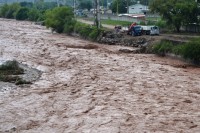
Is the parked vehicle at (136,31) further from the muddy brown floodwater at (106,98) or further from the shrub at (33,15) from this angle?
the shrub at (33,15)

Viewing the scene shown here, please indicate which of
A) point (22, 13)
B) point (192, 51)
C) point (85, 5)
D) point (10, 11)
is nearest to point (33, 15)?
point (22, 13)

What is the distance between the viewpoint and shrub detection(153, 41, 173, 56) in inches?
1308

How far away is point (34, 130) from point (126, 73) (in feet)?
38.5

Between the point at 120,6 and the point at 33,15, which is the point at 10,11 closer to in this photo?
the point at 33,15

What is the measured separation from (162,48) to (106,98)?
1587 cm

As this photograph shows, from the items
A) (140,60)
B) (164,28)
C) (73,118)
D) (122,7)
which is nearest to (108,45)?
(164,28)

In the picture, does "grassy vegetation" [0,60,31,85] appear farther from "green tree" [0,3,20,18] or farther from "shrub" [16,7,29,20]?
"green tree" [0,3,20,18]

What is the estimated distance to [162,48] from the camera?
33.8 metres

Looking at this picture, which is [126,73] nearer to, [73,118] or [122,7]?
[73,118]

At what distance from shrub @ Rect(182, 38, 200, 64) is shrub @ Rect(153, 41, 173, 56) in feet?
10.9

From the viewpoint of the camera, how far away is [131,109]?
56.1 ft

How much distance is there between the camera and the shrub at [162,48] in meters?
33.2

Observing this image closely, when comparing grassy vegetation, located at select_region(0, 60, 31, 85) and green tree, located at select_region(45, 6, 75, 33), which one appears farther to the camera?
green tree, located at select_region(45, 6, 75, 33)

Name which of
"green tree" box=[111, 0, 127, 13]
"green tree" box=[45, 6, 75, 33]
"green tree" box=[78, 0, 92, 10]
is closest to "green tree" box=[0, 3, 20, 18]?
"green tree" box=[78, 0, 92, 10]
